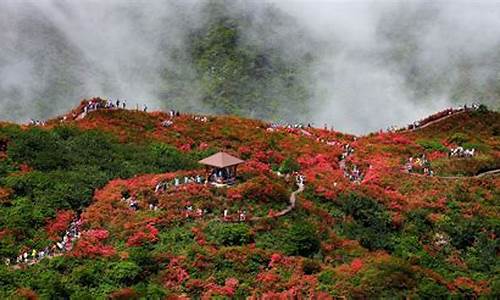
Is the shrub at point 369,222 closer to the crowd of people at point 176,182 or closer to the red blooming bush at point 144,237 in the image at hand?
the crowd of people at point 176,182

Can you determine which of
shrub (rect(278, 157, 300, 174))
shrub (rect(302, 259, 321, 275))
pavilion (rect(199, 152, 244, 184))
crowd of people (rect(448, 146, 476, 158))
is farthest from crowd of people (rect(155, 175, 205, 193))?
crowd of people (rect(448, 146, 476, 158))

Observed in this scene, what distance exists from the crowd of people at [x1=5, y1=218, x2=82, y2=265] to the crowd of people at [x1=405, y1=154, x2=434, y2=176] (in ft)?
92.3

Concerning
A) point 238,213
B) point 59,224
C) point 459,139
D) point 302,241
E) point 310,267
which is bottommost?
point 310,267

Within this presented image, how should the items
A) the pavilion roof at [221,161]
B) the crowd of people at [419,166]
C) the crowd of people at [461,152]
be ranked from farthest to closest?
1. the crowd of people at [461,152]
2. the crowd of people at [419,166]
3. the pavilion roof at [221,161]

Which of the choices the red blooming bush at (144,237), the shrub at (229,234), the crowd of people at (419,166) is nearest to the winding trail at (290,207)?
the shrub at (229,234)

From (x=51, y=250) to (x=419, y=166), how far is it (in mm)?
31261

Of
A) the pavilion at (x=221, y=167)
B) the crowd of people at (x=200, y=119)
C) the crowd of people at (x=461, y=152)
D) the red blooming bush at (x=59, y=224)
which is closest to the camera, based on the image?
the red blooming bush at (x=59, y=224)

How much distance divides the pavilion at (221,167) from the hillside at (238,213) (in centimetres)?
85

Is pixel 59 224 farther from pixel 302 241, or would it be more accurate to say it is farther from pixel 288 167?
pixel 288 167

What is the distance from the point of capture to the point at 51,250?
43438 mm

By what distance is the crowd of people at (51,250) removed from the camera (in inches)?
1670

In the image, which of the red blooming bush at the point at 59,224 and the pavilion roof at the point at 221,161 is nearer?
the red blooming bush at the point at 59,224

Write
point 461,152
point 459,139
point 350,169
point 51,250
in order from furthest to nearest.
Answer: point 459,139 → point 461,152 → point 350,169 → point 51,250

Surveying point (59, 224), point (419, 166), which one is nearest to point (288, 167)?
point (419, 166)
